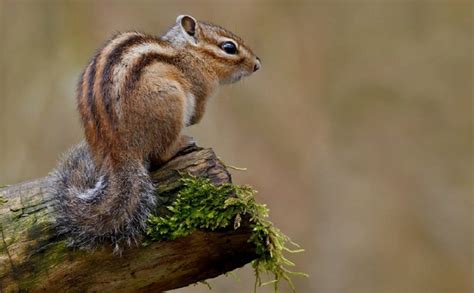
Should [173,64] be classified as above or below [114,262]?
above

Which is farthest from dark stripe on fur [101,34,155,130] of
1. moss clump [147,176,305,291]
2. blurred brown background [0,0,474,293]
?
blurred brown background [0,0,474,293]

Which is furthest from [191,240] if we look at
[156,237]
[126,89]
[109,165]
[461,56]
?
[461,56]

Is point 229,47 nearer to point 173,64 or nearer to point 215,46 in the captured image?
point 215,46

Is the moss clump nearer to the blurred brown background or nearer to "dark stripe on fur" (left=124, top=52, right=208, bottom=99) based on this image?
"dark stripe on fur" (left=124, top=52, right=208, bottom=99)

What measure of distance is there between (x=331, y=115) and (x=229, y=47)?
4.95 meters

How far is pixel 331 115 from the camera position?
881 centimetres

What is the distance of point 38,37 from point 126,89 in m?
5.68

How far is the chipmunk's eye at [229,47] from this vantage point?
13.0 feet

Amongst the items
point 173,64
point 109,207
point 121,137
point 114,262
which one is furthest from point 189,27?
point 114,262

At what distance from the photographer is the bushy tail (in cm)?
302

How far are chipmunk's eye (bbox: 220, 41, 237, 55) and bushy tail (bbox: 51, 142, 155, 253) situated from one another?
3.34 feet

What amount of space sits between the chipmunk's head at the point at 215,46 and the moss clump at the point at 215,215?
94cm

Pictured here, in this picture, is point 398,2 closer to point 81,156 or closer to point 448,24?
point 448,24

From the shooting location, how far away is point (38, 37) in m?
8.56
